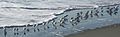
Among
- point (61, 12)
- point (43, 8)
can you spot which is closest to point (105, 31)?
point (61, 12)

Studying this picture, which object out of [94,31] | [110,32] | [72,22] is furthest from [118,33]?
[72,22]

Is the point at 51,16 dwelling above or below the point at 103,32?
above

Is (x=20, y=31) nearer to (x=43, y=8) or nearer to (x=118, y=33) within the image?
(x=43, y=8)

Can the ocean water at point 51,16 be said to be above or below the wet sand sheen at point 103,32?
above

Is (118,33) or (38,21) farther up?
(38,21)

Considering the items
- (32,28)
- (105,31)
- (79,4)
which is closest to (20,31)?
(32,28)

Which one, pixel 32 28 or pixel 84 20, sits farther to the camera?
pixel 84 20

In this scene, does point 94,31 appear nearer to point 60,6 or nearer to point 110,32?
Answer: point 110,32

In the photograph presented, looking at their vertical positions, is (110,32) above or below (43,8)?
below

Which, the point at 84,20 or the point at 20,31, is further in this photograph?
the point at 84,20

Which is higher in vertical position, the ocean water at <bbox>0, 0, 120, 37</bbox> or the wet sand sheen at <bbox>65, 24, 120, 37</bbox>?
the ocean water at <bbox>0, 0, 120, 37</bbox>
